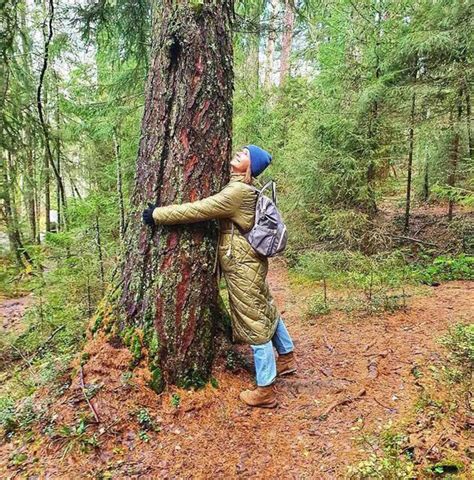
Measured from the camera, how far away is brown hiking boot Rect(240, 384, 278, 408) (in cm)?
318

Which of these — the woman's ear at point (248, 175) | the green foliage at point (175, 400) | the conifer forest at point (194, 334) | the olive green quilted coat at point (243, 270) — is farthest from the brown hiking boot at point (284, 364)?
the woman's ear at point (248, 175)

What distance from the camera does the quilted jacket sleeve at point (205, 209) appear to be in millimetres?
2984

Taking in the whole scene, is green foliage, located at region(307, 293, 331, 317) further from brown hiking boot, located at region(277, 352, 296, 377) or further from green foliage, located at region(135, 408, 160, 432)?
green foliage, located at region(135, 408, 160, 432)

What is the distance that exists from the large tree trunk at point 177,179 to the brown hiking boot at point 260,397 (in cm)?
43

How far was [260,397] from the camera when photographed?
319 cm

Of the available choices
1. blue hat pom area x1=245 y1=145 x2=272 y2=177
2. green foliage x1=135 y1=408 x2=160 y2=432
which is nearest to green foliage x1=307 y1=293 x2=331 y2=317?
blue hat pom area x1=245 y1=145 x2=272 y2=177

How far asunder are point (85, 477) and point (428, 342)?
3.78 meters

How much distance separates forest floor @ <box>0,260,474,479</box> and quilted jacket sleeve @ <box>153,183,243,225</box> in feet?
4.02

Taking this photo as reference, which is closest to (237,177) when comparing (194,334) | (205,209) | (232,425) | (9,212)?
(205,209)

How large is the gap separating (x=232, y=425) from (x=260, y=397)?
1.19ft

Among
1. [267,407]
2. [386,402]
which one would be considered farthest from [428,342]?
[267,407]

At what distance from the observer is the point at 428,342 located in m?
4.25

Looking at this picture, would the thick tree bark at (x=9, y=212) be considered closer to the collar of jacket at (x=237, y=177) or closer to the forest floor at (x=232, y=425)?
the forest floor at (x=232, y=425)

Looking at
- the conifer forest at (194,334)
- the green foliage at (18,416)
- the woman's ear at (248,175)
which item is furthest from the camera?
the woman's ear at (248,175)
